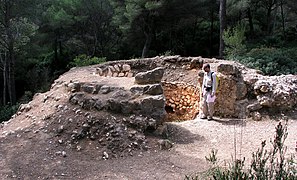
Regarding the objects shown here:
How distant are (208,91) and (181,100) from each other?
254cm

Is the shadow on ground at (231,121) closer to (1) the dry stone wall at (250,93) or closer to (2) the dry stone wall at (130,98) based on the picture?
(1) the dry stone wall at (250,93)

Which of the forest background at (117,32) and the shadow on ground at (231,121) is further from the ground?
the forest background at (117,32)

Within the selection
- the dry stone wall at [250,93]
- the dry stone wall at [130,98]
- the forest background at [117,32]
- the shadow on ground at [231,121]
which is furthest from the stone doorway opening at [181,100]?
the forest background at [117,32]

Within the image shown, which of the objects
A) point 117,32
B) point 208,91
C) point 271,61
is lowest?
point 208,91

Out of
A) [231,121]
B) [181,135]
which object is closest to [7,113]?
[181,135]

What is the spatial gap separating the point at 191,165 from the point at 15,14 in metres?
12.9

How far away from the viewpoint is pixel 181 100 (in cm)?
1027

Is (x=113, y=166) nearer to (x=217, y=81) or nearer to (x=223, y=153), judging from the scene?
(x=223, y=153)

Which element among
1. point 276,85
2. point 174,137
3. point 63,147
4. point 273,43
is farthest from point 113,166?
point 273,43

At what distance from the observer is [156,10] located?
1722 cm

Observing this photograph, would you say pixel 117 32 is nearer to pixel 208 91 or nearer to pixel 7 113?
pixel 7 113

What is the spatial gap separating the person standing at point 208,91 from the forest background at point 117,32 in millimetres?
7160

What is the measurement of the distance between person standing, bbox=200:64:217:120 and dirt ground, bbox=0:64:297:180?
1.56ft

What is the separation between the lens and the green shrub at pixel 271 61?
36.7 feet
